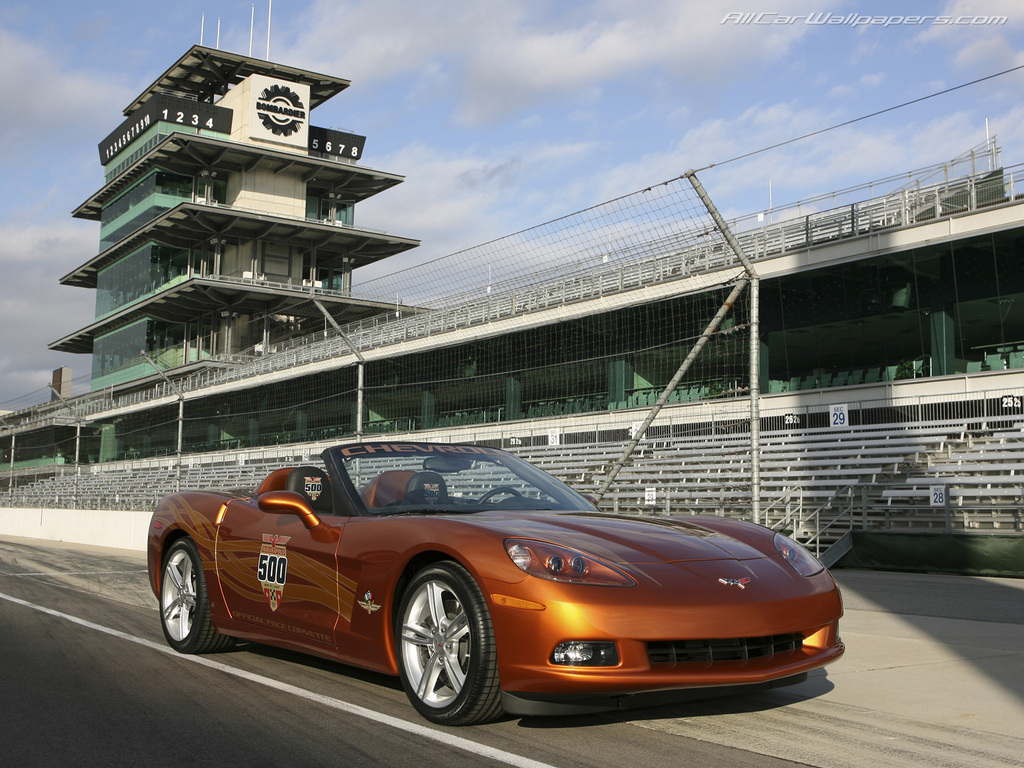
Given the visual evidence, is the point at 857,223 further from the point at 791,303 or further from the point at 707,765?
the point at 707,765

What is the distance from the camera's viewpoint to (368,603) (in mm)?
4609

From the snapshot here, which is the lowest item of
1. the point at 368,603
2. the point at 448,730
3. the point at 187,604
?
the point at 448,730

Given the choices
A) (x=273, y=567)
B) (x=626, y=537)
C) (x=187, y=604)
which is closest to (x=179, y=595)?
(x=187, y=604)

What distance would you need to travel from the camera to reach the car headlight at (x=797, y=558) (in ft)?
14.9

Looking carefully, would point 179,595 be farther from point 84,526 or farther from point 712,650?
point 84,526

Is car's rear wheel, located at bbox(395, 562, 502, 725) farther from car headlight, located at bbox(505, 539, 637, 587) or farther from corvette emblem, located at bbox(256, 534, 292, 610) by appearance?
corvette emblem, located at bbox(256, 534, 292, 610)

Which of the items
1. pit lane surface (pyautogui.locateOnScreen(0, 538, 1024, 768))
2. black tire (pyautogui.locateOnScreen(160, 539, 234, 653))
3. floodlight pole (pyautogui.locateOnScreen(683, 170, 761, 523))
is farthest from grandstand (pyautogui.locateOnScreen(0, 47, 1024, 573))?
black tire (pyautogui.locateOnScreen(160, 539, 234, 653))

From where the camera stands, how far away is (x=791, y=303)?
26266mm

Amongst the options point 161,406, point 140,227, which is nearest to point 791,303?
point 161,406

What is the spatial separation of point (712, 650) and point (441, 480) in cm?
188

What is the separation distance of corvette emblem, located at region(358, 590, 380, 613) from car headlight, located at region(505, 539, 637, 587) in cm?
88

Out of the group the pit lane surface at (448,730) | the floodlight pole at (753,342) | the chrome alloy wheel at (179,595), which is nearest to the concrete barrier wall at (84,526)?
the floodlight pole at (753,342)

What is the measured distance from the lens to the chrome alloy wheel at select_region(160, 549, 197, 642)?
6.39 metres

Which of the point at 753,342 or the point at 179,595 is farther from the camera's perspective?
the point at 753,342
